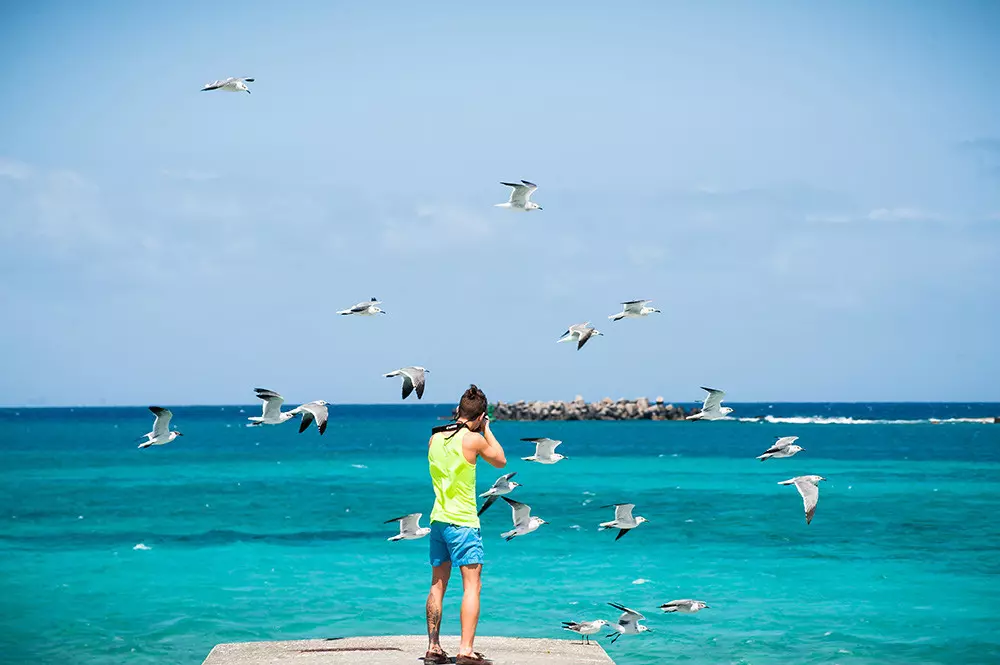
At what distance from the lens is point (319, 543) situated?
2944 cm

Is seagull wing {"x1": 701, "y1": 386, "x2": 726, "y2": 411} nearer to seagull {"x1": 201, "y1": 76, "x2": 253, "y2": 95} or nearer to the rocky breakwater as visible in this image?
seagull {"x1": 201, "y1": 76, "x2": 253, "y2": 95}

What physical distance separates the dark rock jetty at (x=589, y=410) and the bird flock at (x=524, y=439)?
117 meters

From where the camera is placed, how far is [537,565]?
80.5ft

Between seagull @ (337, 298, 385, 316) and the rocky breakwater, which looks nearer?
seagull @ (337, 298, 385, 316)

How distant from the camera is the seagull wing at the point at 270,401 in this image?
39.7 ft

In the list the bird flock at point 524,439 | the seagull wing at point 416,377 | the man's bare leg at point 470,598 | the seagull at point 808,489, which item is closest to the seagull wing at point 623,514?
the bird flock at point 524,439

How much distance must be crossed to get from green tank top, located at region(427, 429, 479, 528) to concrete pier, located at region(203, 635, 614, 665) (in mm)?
1820

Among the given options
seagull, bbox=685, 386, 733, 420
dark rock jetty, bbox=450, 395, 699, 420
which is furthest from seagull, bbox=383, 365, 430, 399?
dark rock jetty, bbox=450, 395, 699, 420

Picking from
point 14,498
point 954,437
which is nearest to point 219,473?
point 14,498

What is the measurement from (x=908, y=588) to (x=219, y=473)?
41742mm

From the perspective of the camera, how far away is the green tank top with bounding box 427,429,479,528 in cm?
923

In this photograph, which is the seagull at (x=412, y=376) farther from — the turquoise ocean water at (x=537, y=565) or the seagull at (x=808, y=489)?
the turquoise ocean water at (x=537, y=565)

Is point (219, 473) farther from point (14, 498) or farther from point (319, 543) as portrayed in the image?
point (319, 543)

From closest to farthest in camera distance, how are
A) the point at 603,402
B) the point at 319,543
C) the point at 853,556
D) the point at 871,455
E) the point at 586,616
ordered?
the point at 586,616, the point at 853,556, the point at 319,543, the point at 871,455, the point at 603,402
